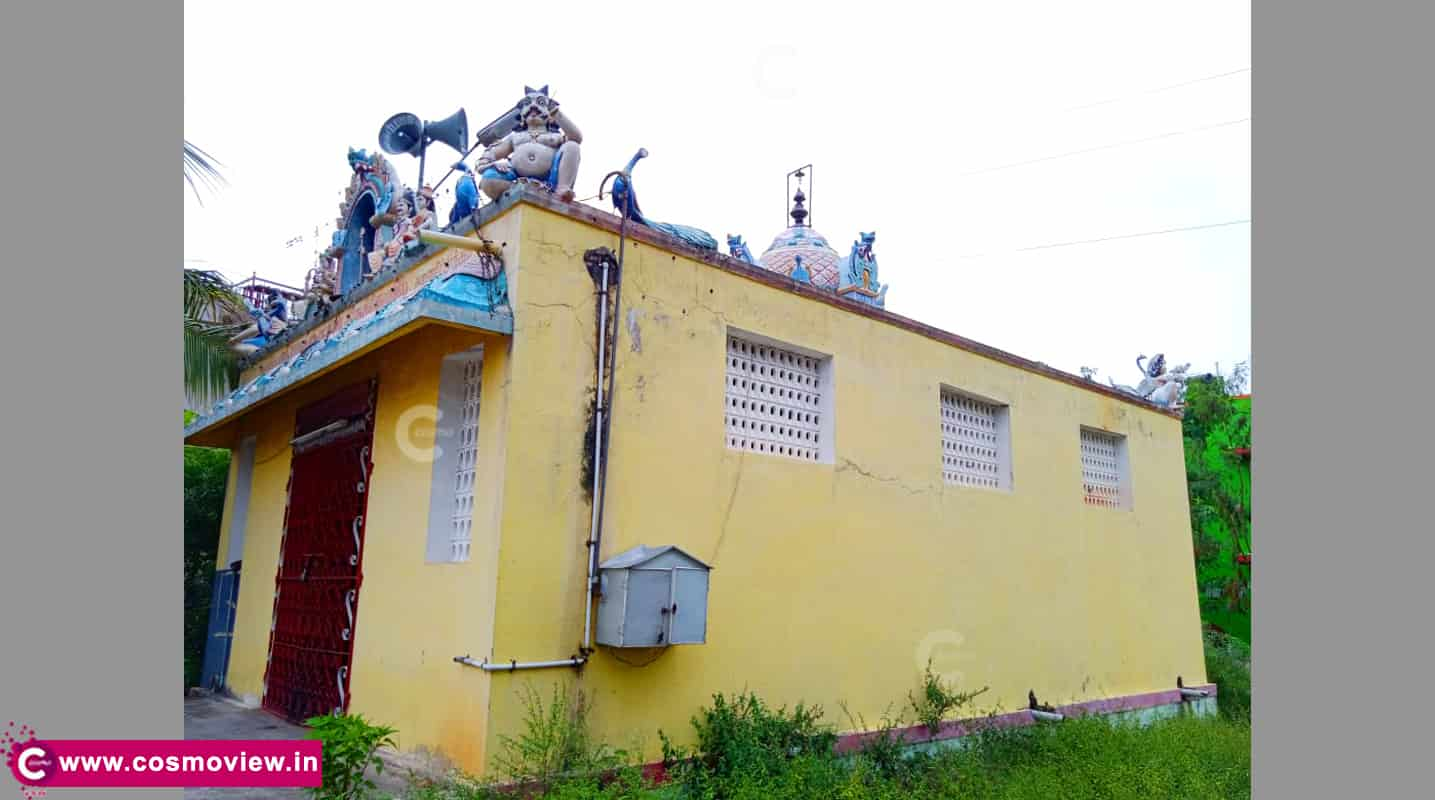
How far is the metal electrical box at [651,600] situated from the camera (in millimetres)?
5328

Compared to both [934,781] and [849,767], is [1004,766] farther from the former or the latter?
[849,767]

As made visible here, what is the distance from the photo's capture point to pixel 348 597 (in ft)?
21.5

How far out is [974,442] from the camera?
8.97m

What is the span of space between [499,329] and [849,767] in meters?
3.75

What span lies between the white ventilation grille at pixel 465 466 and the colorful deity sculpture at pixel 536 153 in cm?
117

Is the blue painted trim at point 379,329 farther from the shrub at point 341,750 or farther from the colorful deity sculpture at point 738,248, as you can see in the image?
the colorful deity sculpture at point 738,248

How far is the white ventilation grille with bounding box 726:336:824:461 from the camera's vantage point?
6770mm

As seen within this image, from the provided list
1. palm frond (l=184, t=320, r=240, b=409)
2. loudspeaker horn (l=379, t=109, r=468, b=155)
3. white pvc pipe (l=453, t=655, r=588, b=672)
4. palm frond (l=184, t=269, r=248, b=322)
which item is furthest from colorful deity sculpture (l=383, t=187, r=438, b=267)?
palm frond (l=184, t=320, r=240, b=409)

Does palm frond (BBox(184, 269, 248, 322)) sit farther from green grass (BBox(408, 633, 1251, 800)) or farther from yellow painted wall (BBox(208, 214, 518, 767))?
green grass (BBox(408, 633, 1251, 800))

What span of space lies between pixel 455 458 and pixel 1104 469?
7.99 metres
